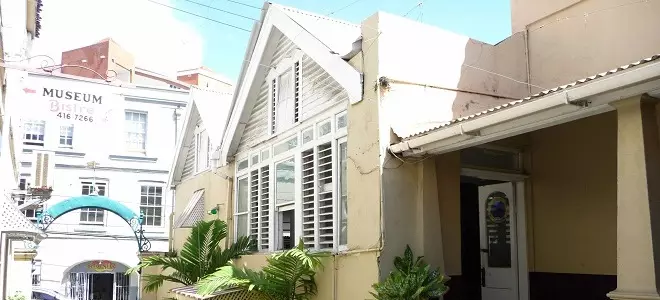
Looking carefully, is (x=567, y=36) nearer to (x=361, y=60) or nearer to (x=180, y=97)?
(x=361, y=60)

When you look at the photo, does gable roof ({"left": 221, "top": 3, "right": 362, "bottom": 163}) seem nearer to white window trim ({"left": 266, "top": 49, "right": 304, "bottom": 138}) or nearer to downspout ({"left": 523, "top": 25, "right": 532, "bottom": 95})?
white window trim ({"left": 266, "top": 49, "right": 304, "bottom": 138})

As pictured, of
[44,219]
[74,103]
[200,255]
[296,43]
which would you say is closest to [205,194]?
[200,255]

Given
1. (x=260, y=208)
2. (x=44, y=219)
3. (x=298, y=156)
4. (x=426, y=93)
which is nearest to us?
(x=426, y=93)

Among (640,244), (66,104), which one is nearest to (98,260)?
(66,104)

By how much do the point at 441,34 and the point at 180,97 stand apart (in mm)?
19223

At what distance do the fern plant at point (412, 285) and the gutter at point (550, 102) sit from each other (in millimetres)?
1441

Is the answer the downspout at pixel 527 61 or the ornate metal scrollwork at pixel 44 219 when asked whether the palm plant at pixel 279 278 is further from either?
the ornate metal scrollwork at pixel 44 219

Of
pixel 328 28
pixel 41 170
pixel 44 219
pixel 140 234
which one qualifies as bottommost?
pixel 140 234

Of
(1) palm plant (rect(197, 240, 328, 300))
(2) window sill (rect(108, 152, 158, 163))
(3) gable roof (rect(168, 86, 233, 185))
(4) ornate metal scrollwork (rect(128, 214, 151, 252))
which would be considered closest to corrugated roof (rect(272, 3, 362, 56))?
(1) palm plant (rect(197, 240, 328, 300))

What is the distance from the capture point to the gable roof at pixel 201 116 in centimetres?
1588

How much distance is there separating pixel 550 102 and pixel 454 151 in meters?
2.30

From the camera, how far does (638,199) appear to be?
5.40 m

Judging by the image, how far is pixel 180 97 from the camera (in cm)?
2669

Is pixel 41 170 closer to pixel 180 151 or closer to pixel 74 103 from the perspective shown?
pixel 180 151
